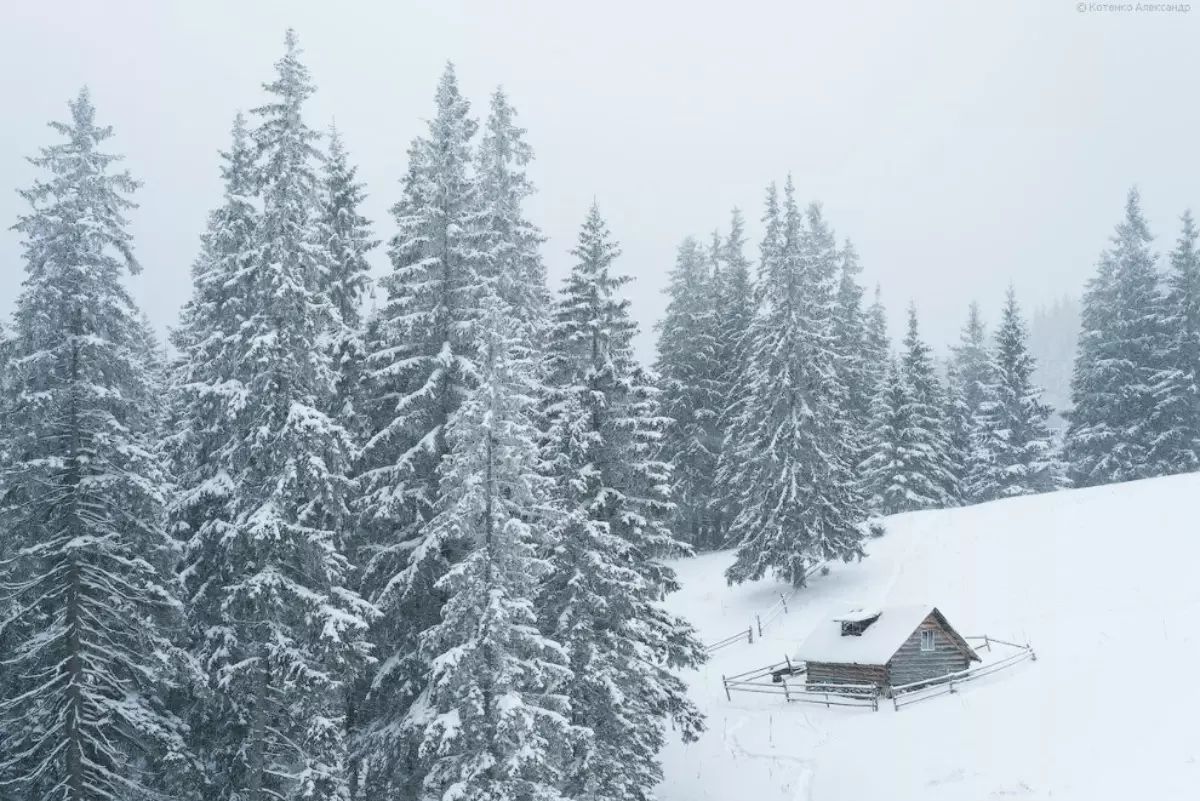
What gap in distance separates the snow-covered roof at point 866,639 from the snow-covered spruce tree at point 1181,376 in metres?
26.5

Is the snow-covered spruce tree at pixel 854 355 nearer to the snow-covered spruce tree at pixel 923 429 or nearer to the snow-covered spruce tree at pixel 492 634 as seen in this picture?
the snow-covered spruce tree at pixel 923 429

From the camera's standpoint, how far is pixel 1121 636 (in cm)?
2689

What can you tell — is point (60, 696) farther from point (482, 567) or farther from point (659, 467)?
point (659, 467)

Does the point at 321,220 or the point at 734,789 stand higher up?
the point at 321,220

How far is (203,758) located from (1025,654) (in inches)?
994

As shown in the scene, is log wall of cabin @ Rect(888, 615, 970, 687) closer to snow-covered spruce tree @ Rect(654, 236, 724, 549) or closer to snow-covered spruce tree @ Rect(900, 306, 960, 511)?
snow-covered spruce tree @ Rect(654, 236, 724, 549)

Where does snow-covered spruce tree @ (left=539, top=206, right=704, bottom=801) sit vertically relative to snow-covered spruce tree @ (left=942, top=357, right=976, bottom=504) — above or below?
below

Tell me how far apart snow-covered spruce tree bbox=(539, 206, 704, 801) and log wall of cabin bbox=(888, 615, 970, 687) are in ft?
28.1

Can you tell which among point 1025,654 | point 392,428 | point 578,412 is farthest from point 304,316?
point 1025,654

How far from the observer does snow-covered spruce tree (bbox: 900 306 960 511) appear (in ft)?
164

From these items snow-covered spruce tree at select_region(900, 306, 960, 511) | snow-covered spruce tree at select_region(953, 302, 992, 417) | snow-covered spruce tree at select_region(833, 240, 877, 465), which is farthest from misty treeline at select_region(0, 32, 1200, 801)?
snow-covered spruce tree at select_region(953, 302, 992, 417)

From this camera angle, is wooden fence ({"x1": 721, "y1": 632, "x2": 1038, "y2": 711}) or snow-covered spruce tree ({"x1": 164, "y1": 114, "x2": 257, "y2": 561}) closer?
snow-covered spruce tree ({"x1": 164, "y1": 114, "x2": 257, "y2": 561})

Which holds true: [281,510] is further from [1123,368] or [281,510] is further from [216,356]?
[1123,368]

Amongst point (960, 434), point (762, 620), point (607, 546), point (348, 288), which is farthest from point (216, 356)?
point (960, 434)
